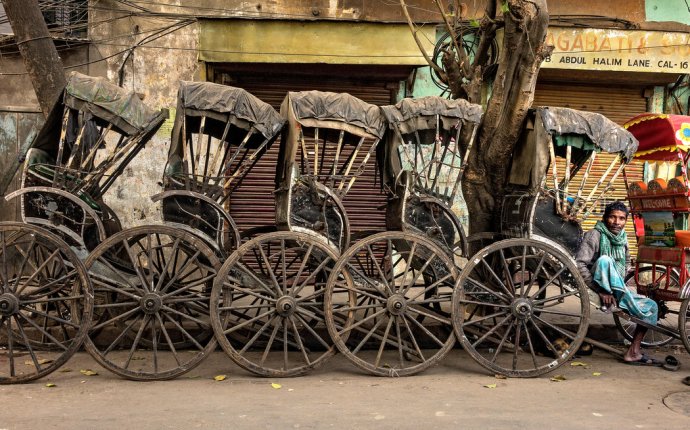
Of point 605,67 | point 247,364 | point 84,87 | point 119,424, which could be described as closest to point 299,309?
point 247,364

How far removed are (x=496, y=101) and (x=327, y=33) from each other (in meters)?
4.18

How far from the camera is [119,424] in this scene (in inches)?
175

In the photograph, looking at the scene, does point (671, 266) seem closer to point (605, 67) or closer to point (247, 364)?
point (247, 364)

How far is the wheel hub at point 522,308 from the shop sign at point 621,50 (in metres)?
5.89

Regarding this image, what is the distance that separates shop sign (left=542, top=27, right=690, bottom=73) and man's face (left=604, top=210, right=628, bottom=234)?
4.93 m

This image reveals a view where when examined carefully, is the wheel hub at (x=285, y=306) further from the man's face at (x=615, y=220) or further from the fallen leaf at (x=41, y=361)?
the man's face at (x=615, y=220)

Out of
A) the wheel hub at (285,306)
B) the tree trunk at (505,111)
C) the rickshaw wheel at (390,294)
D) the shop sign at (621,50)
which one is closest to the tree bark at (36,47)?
the wheel hub at (285,306)

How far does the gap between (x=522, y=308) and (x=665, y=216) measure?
1780 mm

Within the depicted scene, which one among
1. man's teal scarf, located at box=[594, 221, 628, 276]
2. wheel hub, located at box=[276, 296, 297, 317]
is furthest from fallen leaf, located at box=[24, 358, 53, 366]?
man's teal scarf, located at box=[594, 221, 628, 276]

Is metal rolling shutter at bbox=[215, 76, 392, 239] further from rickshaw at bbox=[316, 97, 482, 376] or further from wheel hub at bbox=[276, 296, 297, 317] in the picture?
wheel hub at bbox=[276, 296, 297, 317]

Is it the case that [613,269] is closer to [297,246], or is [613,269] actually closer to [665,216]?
[665,216]

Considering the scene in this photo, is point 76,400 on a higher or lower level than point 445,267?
lower

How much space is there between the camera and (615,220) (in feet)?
20.3

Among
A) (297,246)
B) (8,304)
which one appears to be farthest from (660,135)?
(8,304)
